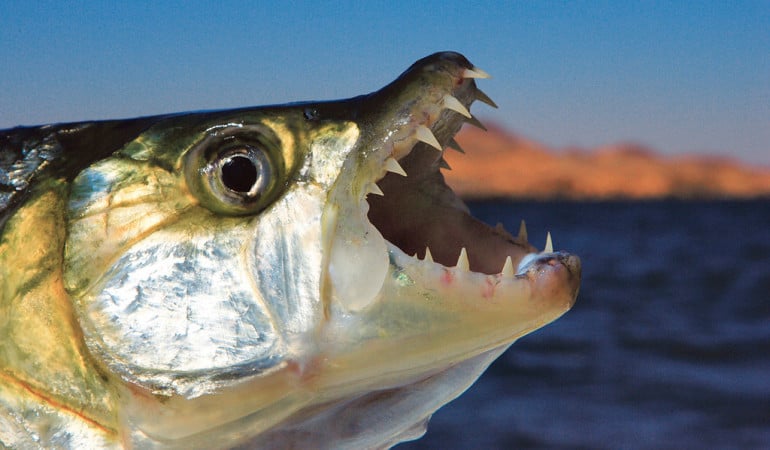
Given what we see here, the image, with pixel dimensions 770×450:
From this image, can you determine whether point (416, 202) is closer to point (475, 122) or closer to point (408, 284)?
point (475, 122)

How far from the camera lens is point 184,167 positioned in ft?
6.25

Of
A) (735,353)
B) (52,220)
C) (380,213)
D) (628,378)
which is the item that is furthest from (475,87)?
(735,353)

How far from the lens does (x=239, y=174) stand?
6.19 feet

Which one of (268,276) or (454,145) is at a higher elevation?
(454,145)

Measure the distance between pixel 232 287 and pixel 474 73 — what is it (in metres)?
0.71

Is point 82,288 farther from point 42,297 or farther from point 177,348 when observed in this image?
point 177,348

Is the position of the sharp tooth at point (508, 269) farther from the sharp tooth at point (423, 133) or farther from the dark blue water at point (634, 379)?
the dark blue water at point (634, 379)

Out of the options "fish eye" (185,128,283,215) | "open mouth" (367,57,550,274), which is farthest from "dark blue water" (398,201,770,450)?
"fish eye" (185,128,283,215)

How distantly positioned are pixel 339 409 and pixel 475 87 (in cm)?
80

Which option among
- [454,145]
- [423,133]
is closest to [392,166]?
[423,133]

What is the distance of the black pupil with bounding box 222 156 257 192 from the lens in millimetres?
1870

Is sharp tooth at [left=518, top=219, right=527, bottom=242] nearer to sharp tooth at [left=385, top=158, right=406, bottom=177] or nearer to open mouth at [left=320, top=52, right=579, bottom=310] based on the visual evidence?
open mouth at [left=320, top=52, right=579, bottom=310]

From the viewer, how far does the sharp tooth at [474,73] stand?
2.03m

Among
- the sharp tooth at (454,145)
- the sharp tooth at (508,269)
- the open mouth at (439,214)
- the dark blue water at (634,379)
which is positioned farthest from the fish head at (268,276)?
the dark blue water at (634,379)
